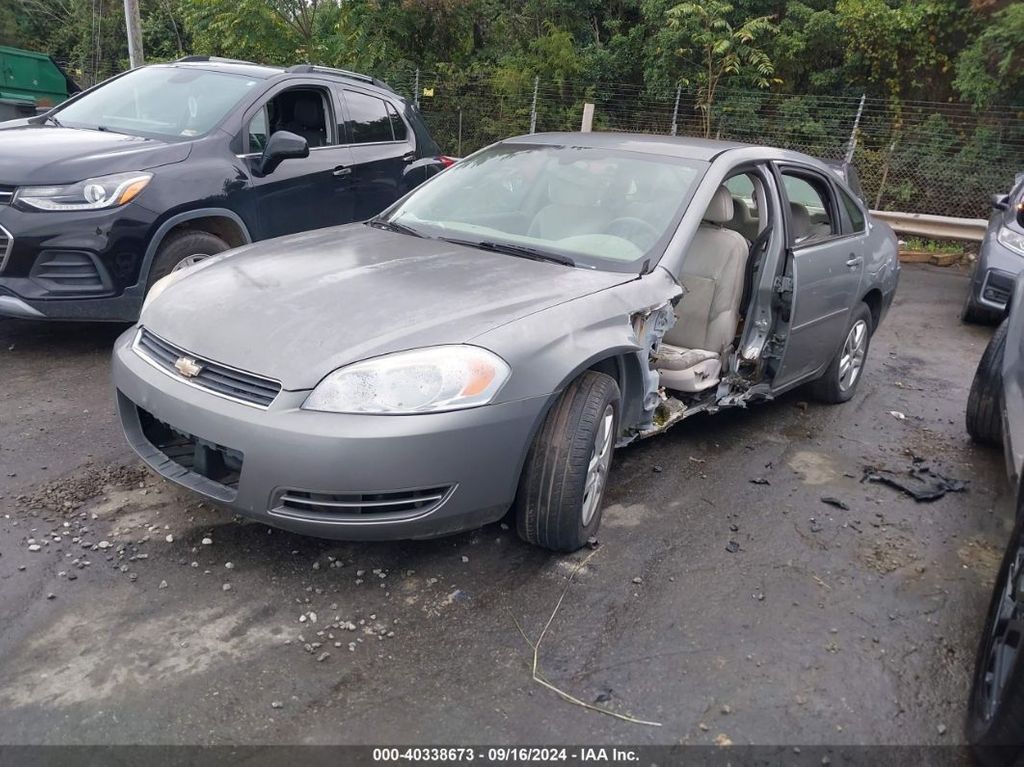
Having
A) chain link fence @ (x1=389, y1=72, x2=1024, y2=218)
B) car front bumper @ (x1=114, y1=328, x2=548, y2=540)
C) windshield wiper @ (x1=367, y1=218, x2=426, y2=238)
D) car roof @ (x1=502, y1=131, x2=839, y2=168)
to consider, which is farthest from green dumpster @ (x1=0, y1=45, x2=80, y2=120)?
car front bumper @ (x1=114, y1=328, x2=548, y2=540)

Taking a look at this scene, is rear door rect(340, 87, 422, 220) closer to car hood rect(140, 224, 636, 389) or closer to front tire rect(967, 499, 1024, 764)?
car hood rect(140, 224, 636, 389)

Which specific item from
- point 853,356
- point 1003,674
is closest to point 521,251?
point 1003,674

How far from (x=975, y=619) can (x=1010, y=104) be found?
1234 cm

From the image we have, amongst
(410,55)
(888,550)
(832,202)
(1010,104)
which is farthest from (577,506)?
(410,55)

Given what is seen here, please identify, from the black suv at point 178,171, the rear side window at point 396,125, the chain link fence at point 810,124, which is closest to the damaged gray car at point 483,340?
the black suv at point 178,171

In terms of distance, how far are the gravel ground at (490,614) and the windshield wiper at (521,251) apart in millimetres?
1151

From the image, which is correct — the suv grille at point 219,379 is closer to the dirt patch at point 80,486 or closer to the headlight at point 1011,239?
the dirt patch at point 80,486

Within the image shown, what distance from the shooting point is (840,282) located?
4.86 meters

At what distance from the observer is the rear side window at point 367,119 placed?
21.6 ft

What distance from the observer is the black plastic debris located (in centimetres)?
421

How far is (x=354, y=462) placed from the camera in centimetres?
267

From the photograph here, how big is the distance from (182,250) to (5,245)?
3.16 ft

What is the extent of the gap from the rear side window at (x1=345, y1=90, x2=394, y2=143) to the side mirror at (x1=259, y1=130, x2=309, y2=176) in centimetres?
105

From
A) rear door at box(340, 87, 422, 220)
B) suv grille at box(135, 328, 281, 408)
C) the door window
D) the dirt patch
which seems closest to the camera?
suv grille at box(135, 328, 281, 408)
